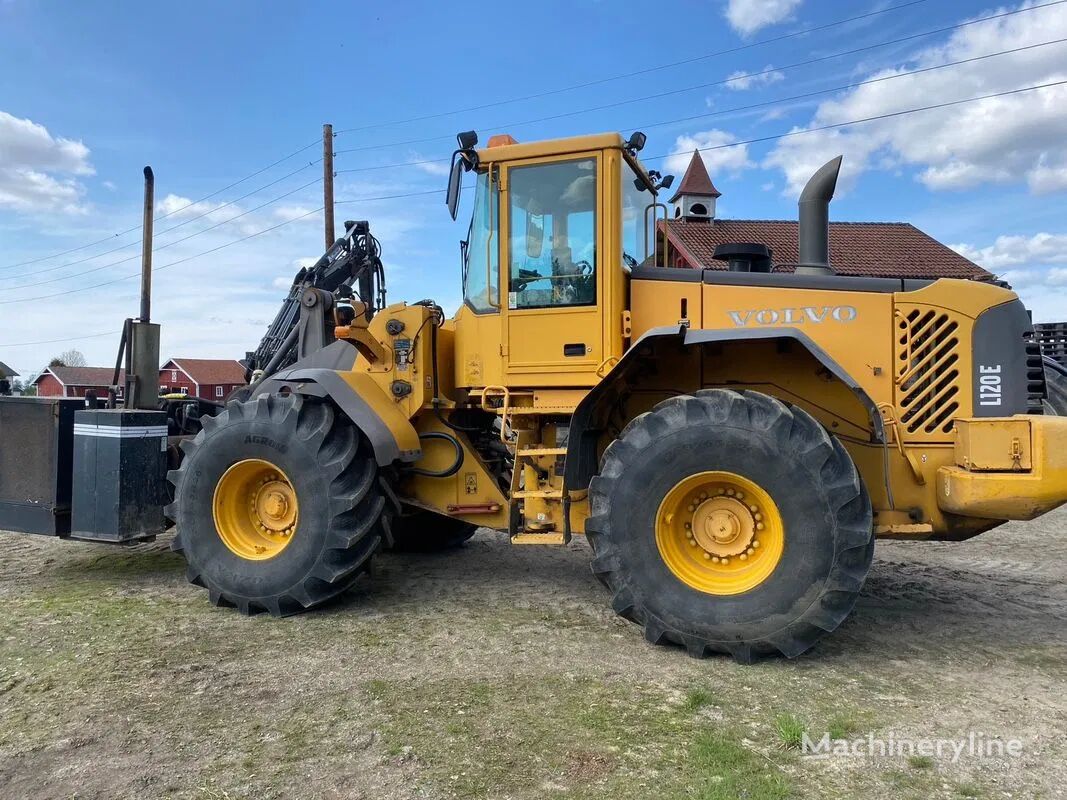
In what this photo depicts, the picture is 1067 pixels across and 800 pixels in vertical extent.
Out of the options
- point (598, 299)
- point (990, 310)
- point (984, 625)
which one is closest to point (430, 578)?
point (598, 299)

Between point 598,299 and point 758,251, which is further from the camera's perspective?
point 758,251

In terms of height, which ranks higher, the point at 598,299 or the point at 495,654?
the point at 598,299

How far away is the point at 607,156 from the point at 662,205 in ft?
3.78

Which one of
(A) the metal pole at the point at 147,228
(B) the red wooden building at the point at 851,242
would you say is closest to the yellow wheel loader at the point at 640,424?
(A) the metal pole at the point at 147,228

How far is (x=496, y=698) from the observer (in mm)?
3627

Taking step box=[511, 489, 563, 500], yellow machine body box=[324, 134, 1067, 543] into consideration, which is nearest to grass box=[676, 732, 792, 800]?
yellow machine body box=[324, 134, 1067, 543]

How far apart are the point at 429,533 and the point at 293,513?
1.89 m

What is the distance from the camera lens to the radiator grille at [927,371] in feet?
14.2

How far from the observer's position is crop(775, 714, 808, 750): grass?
3125 millimetres

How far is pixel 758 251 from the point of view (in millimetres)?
5215

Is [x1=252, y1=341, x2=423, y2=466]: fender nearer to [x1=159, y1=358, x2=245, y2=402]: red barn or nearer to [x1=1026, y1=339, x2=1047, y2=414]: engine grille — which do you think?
[x1=1026, y1=339, x2=1047, y2=414]: engine grille

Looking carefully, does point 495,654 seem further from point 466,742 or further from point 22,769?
point 22,769

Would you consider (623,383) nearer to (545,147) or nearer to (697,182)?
(545,147)

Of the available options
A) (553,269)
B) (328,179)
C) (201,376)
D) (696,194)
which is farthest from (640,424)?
(201,376)
